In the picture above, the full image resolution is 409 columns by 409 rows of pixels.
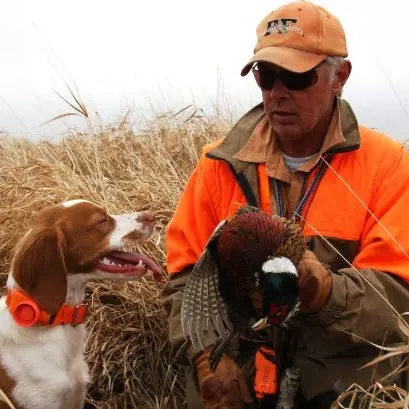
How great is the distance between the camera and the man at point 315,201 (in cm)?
233

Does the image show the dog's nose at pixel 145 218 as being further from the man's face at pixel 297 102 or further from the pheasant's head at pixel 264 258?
the pheasant's head at pixel 264 258

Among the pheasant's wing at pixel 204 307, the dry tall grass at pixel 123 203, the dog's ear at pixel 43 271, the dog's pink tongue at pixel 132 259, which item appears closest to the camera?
the pheasant's wing at pixel 204 307

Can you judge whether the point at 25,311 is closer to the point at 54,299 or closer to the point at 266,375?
the point at 54,299

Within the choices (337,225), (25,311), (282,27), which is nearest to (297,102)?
(282,27)

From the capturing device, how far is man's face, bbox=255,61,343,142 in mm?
2639

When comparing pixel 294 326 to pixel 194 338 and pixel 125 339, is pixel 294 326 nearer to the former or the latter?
pixel 194 338

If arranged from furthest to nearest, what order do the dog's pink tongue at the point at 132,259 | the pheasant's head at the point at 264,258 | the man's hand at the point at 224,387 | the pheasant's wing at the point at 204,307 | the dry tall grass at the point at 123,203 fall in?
1. the dry tall grass at the point at 123,203
2. the dog's pink tongue at the point at 132,259
3. the man's hand at the point at 224,387
4. the pheasant's wing at the point at 204,307
5. the pheasant's head at the point at 264,258

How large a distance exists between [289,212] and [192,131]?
2.92 metres

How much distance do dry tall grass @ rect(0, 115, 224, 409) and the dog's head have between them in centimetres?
51

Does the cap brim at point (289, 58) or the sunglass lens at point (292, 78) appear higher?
the cap brim at point (289, 58)

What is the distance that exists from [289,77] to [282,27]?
0.24 metres

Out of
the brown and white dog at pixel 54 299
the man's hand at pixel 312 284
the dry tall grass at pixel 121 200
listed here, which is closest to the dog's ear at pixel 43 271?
the brown and white dog at pixel 54 299

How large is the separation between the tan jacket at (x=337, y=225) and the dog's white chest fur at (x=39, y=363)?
1.60ft

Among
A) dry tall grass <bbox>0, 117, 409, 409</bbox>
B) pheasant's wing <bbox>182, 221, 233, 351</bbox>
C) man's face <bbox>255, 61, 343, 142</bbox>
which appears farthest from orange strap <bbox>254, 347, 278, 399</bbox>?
man's face <bbox>255, 61, 343, 142</bbox>
